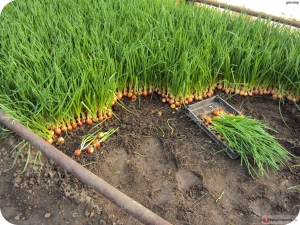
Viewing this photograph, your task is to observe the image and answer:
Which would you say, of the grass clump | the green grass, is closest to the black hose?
the green grass

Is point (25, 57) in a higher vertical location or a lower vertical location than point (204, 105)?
higher

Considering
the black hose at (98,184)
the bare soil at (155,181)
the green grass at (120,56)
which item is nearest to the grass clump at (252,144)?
the bare soil at (155,181)

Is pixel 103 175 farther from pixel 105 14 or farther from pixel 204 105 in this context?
pixel 105 14

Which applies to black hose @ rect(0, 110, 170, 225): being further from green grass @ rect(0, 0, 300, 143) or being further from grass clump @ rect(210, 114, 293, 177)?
grass clump @ rect(210, 114, 293, 177)

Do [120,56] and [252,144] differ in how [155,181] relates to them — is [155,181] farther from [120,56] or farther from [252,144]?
[120,56]

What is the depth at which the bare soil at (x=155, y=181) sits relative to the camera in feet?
5.76

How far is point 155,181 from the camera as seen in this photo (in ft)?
6.34

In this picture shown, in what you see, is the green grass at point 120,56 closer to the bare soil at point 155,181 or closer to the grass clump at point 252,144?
the bare soil at point 155,181

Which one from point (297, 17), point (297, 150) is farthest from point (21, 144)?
point (297, 17)

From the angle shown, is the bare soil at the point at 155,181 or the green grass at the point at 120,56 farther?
the green grass at the point at 120,56

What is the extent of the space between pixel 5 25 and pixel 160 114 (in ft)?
5.22

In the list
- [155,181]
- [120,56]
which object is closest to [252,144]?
[155,181]

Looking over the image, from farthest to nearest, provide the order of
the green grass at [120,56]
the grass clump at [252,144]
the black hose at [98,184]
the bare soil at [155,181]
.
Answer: the green grass at [120,56]
the grass clump at [252,144]
the bare soil at [155,181]
the black hose at [98,184]

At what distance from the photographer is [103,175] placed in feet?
6.43
